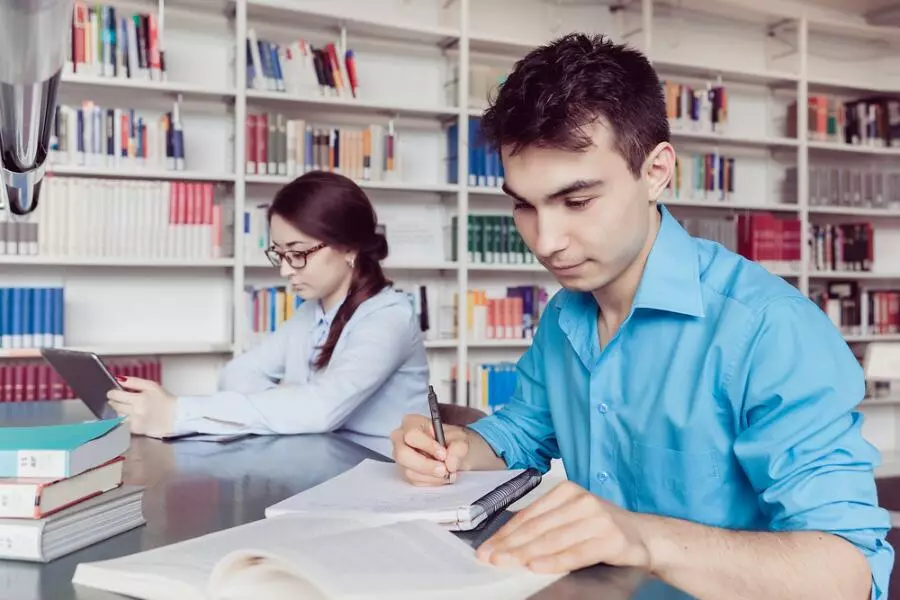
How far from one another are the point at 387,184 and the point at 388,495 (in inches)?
104

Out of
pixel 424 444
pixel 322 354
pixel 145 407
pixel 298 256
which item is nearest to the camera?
pixel 424 444

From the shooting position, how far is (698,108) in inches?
162

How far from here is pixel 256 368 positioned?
7.45ft

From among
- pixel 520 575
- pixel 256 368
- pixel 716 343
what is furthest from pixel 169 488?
pixel 256 368

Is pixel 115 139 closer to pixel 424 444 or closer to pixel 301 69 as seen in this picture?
pixel 301 69

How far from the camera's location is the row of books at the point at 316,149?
3.34 m

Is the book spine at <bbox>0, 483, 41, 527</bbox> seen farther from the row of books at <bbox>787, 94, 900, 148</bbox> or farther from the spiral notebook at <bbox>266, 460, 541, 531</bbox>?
the row of books at <bbox>787, 94, 900, 148</bbox>

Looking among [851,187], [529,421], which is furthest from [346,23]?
[851,187]

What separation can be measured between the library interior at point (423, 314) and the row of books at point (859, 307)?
0.06 feet

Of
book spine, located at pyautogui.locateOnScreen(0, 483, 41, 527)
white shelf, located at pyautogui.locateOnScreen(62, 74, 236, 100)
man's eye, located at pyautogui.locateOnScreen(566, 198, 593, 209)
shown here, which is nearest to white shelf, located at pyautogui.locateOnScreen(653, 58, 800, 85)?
white shelf, located at pyautogui.locateOnScreen(62, 74, 236, 100)

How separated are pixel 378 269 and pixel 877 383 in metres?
3.39

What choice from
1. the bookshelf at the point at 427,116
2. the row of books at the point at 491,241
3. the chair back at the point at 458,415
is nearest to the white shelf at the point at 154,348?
the bookshelf at the point at 427,116

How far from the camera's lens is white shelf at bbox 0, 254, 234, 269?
3004 millimetres

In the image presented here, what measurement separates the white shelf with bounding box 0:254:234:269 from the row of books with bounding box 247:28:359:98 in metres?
0.72
